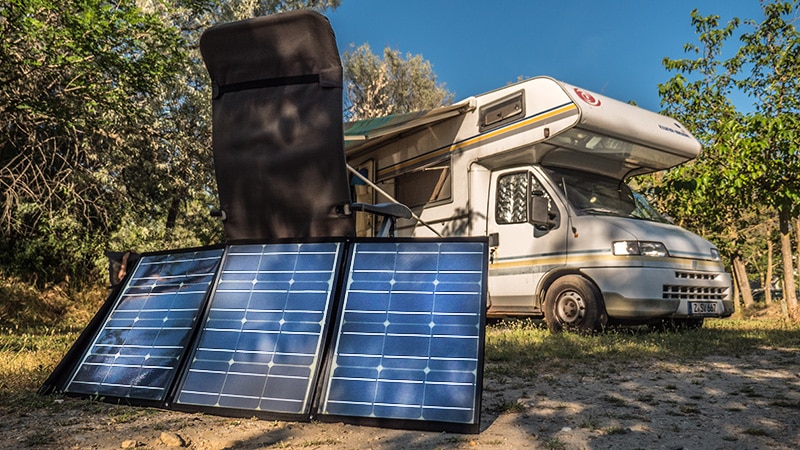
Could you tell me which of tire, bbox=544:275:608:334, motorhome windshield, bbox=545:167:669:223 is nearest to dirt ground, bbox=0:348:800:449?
tire, bbox=544:275:608:334

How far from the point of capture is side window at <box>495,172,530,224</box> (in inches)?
293

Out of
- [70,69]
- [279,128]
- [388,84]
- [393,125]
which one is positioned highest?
[388,84]

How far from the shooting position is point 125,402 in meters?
3.16

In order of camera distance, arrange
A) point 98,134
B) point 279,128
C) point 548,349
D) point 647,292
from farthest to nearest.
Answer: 1. point 98,134
2. point 647,292
3. point 548,349
4. point 279,128

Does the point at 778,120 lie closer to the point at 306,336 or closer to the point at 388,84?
the point at 306,336

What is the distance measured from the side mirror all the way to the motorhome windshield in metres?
0.34

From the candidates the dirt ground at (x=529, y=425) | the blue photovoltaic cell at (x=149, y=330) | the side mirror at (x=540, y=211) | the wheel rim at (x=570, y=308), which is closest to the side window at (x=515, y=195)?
the side mirror at (x=540, y=211)

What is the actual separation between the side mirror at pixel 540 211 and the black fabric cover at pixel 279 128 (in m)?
3.90

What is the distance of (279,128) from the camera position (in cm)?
370

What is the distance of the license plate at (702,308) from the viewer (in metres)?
6.96

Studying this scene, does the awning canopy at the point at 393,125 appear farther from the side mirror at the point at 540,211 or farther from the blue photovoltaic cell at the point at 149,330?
the blue photovoltaic cell at the point at 149,330

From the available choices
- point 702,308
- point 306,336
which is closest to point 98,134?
point 306,336

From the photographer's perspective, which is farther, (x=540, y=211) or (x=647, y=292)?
(x=540, y=211)

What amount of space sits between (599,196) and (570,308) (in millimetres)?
1563
